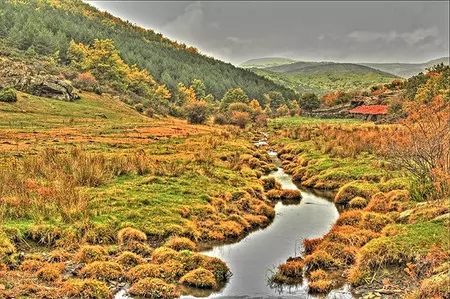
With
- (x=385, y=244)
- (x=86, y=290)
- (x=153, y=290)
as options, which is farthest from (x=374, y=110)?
(x=86, y=290)

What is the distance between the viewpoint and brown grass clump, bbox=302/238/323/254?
17.0 meters

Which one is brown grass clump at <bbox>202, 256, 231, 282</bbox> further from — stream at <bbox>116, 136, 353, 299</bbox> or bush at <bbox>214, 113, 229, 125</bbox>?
bush at <bbox>214, 113, 229, 125</bbox>

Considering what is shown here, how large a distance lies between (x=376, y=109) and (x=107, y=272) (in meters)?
91.2

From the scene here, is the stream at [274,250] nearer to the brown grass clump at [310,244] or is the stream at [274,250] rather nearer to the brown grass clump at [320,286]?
the brown grass clump at [320,286]

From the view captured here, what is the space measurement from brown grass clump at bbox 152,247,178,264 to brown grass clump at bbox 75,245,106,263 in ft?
5.91

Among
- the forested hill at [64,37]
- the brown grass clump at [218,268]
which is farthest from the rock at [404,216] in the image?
the forested hill at [64,37]

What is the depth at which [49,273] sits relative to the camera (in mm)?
13039

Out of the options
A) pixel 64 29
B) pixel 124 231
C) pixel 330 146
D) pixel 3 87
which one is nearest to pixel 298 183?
pixel 330 146

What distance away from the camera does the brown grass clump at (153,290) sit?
41.9 ft

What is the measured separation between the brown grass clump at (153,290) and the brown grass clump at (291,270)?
12.9ft

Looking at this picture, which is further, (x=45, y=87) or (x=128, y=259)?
(x=45, y=87)

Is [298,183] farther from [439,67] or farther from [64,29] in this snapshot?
[64,29]

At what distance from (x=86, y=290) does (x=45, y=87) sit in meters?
66.8

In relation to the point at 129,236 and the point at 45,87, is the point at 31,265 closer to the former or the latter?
the point at 129,236
